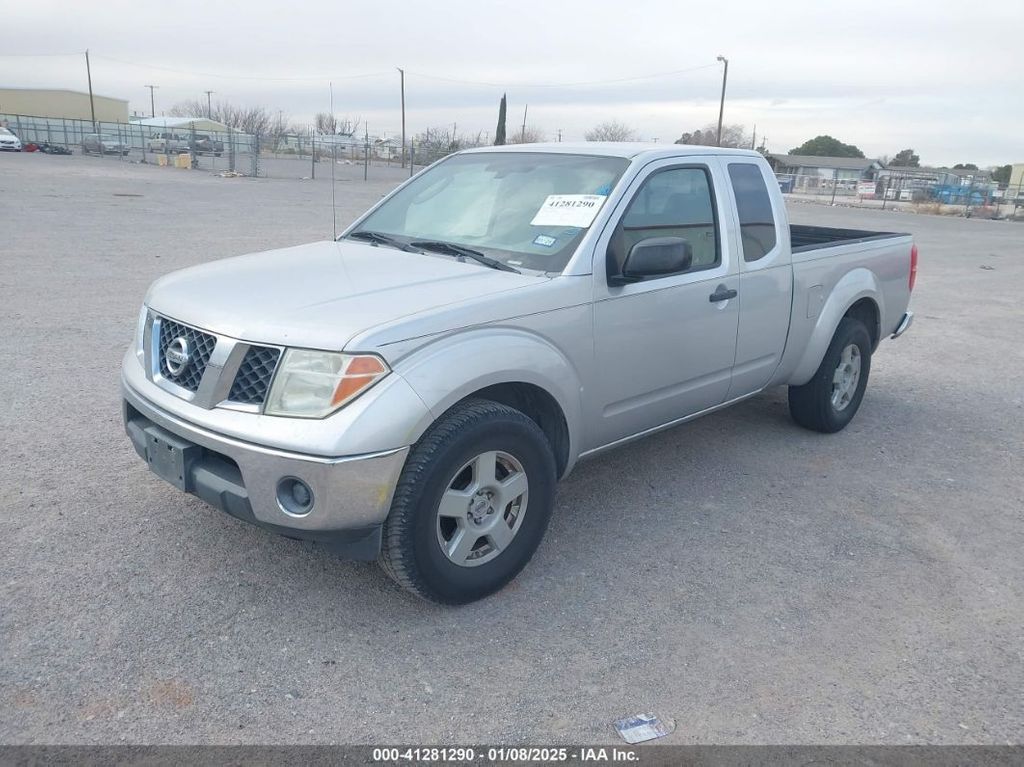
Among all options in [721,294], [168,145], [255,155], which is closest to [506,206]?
[721,294]

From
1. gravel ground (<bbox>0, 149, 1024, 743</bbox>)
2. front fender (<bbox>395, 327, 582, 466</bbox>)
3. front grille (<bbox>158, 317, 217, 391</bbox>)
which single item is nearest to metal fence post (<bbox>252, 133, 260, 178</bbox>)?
gravel ground (<bbox>0, 149, 1024, 743</bbox>)

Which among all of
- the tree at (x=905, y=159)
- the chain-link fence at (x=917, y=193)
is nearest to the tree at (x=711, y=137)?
the chain-link fence at (x=917, y=193)

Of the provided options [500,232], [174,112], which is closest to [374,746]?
[500,232]

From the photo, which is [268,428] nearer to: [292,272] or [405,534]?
[405,534]

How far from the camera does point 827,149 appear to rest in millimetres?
98375

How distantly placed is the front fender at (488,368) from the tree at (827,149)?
102704 millimetres

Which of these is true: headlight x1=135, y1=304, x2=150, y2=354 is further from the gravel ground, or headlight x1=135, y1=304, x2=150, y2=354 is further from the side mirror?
the side mirror

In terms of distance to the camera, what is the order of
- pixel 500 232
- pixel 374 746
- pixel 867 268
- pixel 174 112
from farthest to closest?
pixel 174 112, pixel 867 268, pixel 500 232, pixel 374 746

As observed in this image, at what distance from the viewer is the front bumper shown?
289 centimetres

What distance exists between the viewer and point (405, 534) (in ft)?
10.0

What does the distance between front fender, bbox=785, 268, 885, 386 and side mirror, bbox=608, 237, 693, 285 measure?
5.42ft

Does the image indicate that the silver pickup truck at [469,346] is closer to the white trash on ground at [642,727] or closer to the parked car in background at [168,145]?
the white trash on ground at [642,727]

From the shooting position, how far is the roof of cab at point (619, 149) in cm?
429

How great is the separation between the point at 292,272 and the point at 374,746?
205cm
